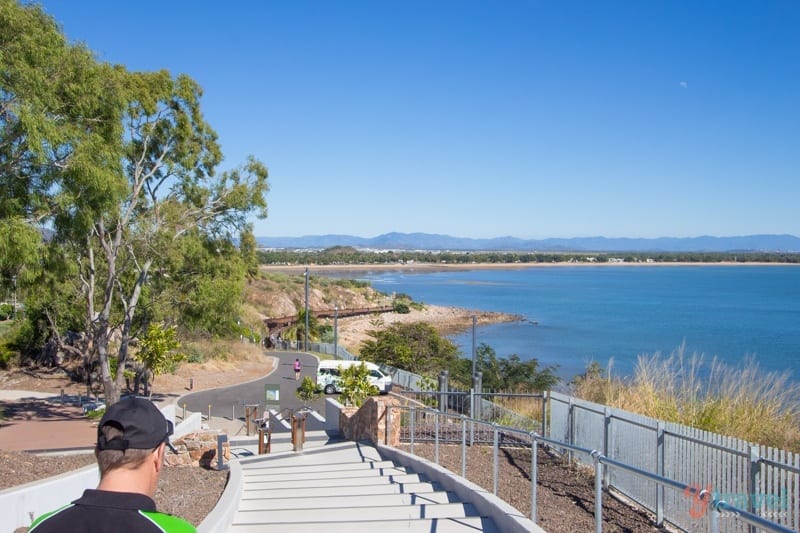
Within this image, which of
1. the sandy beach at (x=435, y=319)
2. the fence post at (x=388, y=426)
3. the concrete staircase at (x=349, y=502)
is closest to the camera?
the concrete staircase at (x=349, y=502)

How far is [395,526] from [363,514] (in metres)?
0.71

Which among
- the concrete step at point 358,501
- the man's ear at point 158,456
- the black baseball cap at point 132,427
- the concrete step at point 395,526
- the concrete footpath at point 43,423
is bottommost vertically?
the concrete footpath at point 43,423

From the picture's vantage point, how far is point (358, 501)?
852 cm

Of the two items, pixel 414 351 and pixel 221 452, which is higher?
pixel 221 452

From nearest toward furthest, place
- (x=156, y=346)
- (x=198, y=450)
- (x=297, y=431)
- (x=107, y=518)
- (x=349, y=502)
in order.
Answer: (x=107, y=518) < (x=349, y=502) < (x=198, y=450) < (x=297, y=431) < (x=156, y=346)

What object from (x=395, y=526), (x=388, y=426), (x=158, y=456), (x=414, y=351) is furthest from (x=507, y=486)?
(x=414, y=351)

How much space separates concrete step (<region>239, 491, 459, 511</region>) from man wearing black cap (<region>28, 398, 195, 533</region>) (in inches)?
234

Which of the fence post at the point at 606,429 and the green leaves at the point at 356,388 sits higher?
the fence post at the point at 606,429

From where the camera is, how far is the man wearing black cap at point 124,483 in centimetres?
234

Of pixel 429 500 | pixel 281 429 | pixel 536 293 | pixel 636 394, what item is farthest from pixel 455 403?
pixel 536 293

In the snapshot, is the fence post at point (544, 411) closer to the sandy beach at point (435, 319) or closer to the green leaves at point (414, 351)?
the green leaves at point (414, 351)

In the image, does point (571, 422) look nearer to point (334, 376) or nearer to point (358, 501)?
point (358, 501)

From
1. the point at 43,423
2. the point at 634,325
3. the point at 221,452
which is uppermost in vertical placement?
the point at 221,452

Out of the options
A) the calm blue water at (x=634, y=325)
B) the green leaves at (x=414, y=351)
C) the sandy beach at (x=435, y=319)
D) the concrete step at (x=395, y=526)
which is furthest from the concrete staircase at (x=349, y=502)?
the sandy beach at (x=435, y=319)
